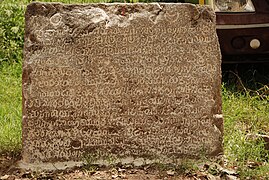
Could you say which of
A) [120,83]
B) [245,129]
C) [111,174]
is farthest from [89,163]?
[245,129]

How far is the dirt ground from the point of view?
13.4 ft

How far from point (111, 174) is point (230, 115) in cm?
139

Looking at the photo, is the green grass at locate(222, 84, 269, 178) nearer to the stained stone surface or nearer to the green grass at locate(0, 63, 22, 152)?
the stained stone surface

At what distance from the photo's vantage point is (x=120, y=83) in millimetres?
4230

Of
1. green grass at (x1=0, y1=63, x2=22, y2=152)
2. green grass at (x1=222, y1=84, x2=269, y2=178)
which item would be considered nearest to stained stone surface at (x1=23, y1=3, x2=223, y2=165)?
green grass at (x1=222, y1=84, x2=269, y2=178)

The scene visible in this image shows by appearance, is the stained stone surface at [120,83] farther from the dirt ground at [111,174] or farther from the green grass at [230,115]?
the green grass at [230,115]

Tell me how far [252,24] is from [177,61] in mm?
1534

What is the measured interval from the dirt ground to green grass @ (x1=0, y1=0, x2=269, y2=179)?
0.97 feet

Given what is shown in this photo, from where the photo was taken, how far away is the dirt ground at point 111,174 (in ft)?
13.4

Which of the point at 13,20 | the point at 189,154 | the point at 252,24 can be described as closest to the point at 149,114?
the point at 189,154

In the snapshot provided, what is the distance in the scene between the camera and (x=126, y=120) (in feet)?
13.9

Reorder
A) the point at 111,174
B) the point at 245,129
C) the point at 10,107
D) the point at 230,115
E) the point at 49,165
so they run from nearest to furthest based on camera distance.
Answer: the point at 111,174
the point at 49,165
the point at 245,129
the point at 230,115
the point at 10,107

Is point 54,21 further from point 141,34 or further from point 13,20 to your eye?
point 13,20

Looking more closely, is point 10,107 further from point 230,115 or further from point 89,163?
point 230,115
